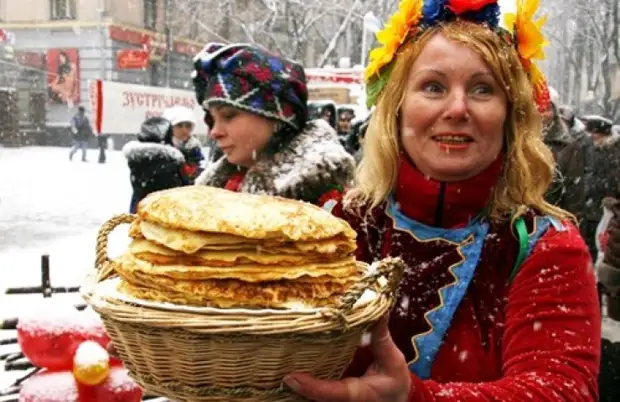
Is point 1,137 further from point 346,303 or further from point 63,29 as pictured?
point 346,303

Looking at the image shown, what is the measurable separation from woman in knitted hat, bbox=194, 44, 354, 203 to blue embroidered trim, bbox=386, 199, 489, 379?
1.62 metres

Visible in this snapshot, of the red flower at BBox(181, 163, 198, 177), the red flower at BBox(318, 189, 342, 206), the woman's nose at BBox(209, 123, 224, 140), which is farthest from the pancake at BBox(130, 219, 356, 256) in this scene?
the red flower at BBox(181, 163, 198, 177)

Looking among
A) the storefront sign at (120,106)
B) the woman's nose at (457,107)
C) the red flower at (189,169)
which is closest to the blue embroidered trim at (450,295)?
the woman's nose at (457,107)

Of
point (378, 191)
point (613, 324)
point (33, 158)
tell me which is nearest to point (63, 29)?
point (33, 158)

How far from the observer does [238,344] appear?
126 centimetres

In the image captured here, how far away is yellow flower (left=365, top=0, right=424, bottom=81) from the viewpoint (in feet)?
5.92

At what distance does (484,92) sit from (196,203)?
0.74 m

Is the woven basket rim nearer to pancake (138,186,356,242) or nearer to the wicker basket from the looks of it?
the wicker basket

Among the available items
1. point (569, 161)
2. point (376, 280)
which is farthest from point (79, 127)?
point (376, 280)

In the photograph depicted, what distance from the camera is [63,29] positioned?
30.5m

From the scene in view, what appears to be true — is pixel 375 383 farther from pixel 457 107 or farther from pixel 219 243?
pixel 457 107

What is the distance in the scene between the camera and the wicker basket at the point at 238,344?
4.10 ft

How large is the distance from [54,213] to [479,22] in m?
13.7

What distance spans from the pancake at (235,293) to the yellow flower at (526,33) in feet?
2.74
